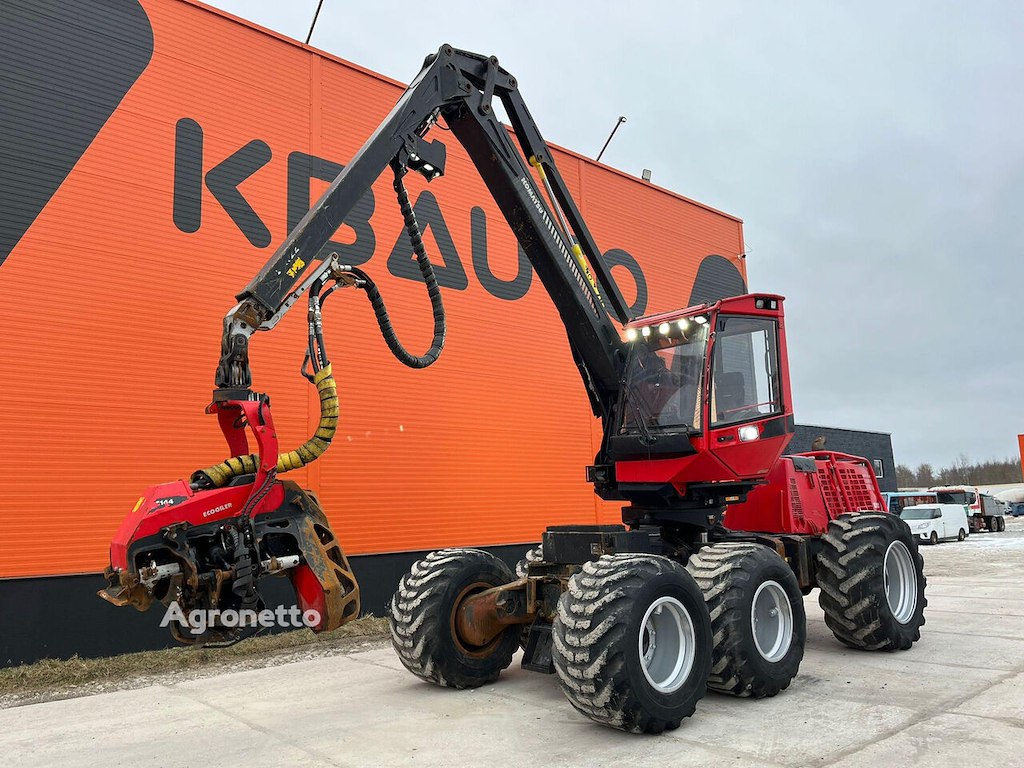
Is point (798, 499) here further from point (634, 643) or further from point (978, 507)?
point (978, 507)

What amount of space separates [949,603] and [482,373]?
27.6ft

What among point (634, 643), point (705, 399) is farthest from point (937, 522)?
point (634, 643)

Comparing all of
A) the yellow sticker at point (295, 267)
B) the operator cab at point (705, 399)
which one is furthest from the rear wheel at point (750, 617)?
the yellow sticker at point (295, 267)

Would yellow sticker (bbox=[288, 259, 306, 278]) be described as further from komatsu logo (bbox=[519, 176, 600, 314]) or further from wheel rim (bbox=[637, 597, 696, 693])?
Result: wheel rim (bbox=[637, 597, 696, 693])

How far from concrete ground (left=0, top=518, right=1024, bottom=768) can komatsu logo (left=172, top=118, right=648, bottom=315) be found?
556 centimetres

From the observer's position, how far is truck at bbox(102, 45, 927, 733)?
17.3 feet

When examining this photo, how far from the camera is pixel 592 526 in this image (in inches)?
285

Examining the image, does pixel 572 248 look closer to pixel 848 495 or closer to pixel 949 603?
pixel 848 495

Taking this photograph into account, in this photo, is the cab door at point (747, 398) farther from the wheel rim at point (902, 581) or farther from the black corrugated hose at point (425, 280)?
the black corrugated hose at point (425, 280)

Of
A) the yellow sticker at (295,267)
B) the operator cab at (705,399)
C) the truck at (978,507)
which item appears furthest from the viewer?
the truck at (978,507)

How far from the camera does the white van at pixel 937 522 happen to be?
1104 inches

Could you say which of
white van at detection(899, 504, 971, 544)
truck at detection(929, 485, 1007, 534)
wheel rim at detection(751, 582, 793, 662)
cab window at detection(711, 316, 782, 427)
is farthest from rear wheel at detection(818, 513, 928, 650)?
truck at detection(929, 485, 1007, 534)

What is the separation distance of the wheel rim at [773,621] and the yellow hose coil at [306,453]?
3830 mm

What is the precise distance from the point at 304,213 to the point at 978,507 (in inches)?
1370
